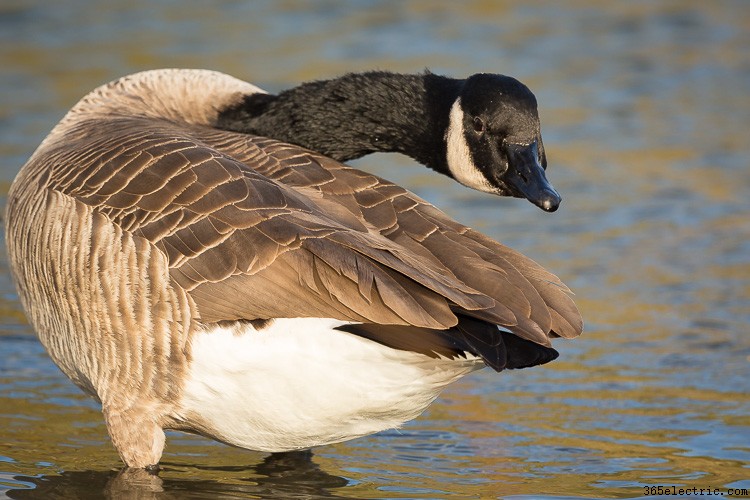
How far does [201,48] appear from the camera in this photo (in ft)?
41.8

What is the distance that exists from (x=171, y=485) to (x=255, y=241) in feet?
3.96

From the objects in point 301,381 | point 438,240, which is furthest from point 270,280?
point 438,240

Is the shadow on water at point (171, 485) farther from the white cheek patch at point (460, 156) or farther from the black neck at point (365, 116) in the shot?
the black neck at point (365, 116)

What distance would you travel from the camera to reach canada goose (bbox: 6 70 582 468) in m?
4.45

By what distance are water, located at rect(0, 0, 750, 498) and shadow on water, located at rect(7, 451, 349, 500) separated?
0.04 ft

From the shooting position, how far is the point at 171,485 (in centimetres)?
508

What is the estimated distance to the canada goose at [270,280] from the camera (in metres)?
4.45

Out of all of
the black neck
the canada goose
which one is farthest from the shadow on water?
the black neck

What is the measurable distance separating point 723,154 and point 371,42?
4.34 m

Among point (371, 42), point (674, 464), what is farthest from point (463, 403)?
point (371, 42)

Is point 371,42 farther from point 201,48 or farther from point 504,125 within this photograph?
point 504,125
